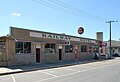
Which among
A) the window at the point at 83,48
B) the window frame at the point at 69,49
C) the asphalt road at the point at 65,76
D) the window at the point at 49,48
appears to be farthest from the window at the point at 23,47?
the window at the point at 83,48

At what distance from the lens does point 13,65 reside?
26797 mm

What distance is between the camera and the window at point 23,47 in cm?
2777

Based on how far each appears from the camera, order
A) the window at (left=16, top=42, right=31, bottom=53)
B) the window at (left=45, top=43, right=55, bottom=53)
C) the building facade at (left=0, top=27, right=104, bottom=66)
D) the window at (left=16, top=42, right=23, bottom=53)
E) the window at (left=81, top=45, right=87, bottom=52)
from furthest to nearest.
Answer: the window at (left=81, top=45, right=87, bottom=52)
the window at (left=45, top=43, right=55, bottom=53)
the window at (left=16, top=42, right=31, bottom=53)
the window at (left=16, top=42, right=23, bottom=53)
the building facade at (left=0, top=27, right=104, bottom=66)

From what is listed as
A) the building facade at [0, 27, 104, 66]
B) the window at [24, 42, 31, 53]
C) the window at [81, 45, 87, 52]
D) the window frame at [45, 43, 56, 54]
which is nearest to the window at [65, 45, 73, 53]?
the building facade at [0, 27, 104, 66]

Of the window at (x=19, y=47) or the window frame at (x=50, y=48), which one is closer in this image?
the window at (x=19, y=47)

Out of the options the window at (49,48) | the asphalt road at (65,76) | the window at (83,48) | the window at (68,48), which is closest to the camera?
the asphalt road at (65,76)

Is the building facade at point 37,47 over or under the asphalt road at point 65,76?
over

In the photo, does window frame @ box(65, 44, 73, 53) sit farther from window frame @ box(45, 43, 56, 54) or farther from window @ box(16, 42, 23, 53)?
window @ box(16, 42, 23, 53)

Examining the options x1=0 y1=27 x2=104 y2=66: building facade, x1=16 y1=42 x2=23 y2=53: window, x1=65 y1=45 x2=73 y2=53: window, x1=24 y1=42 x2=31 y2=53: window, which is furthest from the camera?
x1=65 y1=45 x2=73 y2=53: window

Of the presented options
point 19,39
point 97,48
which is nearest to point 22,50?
point 19,39

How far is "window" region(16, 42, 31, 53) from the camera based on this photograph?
91.1 feet

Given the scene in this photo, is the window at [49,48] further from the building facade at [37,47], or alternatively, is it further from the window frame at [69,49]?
the window frame at [69,49]

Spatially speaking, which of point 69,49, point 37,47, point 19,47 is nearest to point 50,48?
point 37,47

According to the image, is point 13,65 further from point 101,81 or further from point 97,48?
point 97,48
